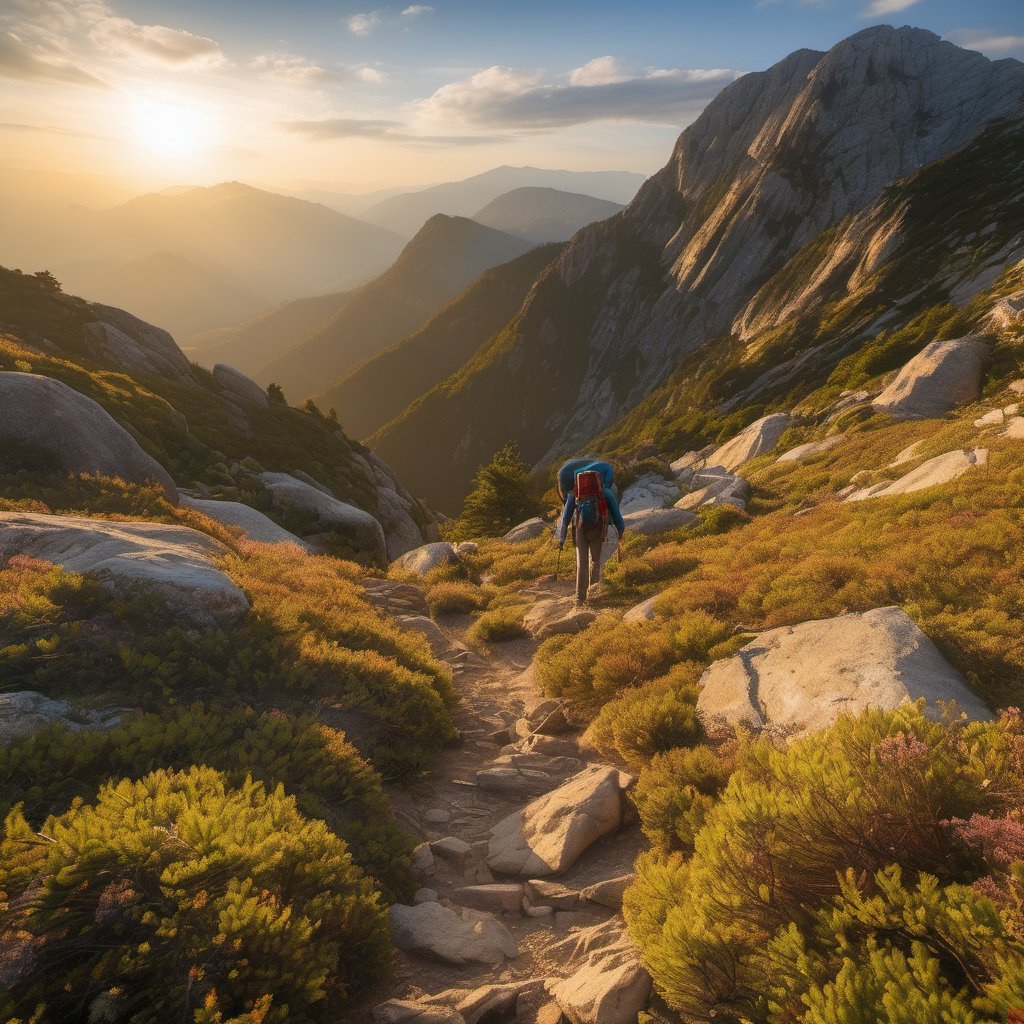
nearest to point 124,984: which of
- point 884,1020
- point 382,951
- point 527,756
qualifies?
point 382,951

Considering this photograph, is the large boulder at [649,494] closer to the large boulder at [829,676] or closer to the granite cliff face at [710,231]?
the large boulder at [829,676]

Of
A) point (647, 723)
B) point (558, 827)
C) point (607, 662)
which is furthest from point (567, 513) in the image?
point (558, 827)

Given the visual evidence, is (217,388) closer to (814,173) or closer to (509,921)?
(509,921)

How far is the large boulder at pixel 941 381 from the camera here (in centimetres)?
2302

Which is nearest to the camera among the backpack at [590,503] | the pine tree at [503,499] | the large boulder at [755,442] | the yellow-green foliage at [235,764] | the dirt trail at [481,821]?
the dirt trail at [481,821]

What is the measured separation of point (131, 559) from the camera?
A: 347 inches

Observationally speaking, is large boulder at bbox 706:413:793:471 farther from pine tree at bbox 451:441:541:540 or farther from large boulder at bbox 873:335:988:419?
pine tree at bbox 451:441:541:540

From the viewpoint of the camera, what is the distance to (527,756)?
302 inches

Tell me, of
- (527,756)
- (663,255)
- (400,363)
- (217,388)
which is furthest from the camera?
(400,363)

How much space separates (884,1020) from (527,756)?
5.54 m

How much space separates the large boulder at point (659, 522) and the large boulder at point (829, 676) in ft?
33.8

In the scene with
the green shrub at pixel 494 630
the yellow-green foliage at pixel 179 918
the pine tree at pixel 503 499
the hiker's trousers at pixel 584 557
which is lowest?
the pine tree at pixel 503 499

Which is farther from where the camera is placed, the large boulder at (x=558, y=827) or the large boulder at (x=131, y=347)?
the large boulder at (x=131, y=347)

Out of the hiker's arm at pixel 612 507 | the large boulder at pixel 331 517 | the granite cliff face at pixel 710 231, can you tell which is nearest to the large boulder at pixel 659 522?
the hiker's arm at pixel 612 507
